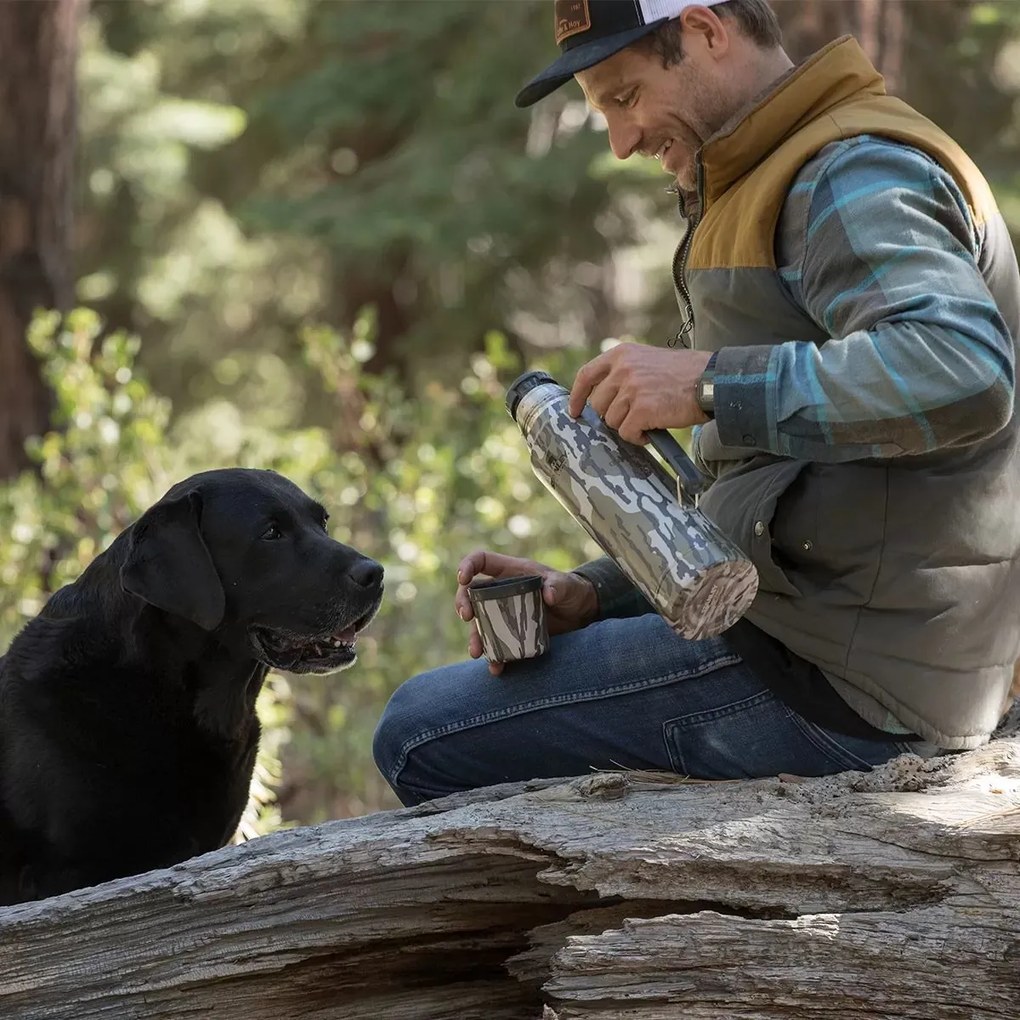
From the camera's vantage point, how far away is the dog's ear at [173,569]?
328 centimetres

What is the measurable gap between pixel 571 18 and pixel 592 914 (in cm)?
185

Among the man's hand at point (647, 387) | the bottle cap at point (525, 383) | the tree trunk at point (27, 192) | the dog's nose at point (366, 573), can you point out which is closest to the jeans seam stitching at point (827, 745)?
the man's hand at point (647, 387)

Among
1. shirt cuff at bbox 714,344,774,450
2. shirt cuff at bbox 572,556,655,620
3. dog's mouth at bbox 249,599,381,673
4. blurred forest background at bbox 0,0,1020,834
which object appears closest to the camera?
shirt cuff at bbox 714,344,774,450

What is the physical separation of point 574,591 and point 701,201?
3.18ft

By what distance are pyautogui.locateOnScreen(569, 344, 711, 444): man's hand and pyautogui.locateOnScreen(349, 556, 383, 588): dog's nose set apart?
115cm

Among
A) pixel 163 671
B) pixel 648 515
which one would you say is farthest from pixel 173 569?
pixel 648 515

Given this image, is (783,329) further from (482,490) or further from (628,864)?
(482,490)

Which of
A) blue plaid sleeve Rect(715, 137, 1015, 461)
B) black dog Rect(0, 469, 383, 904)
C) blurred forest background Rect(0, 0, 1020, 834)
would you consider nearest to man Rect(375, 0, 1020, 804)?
blue plaid sleeve Rect(715, 137, 1015, 461)

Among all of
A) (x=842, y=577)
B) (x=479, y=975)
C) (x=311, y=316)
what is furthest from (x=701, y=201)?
(x=311, y=316)

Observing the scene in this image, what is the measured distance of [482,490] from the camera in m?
6.57

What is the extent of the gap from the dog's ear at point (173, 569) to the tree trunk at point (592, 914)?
638 millimetres

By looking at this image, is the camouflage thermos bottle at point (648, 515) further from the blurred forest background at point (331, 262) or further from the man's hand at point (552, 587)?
the blurred forest background at point (331, 262)

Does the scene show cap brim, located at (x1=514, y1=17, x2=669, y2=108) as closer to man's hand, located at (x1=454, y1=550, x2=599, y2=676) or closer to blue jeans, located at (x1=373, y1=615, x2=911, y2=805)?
man's hand, located at (x1=454, y1=550, x2=599, y2=676)

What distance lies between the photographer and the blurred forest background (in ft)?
20.1
